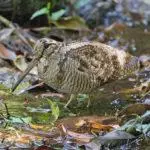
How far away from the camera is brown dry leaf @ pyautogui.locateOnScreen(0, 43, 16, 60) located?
25.8 ft

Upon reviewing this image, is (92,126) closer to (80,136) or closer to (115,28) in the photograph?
(80,136)

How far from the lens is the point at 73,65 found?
6133mm

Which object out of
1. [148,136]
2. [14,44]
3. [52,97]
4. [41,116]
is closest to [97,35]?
[14,44]

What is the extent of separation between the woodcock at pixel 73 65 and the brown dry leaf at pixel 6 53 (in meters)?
1.54

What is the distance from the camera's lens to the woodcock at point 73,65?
6.05 metres

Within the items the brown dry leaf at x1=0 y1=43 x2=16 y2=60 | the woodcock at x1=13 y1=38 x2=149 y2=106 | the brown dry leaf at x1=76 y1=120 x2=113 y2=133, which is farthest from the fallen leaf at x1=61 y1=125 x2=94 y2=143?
the brown dry leaf at x1=0 y1=43 x2=16 y2=60

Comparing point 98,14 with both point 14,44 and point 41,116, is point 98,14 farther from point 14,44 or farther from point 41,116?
→ point 41,116

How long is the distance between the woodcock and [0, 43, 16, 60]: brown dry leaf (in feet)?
5.06

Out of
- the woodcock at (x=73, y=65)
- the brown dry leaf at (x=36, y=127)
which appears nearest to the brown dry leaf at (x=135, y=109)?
the woodcock at (x=73, y=65)

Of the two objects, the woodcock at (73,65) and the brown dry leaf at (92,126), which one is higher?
the woodcock at (73,65)

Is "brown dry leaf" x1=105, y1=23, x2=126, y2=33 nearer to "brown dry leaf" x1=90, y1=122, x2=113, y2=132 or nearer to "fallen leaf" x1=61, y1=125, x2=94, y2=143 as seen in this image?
"brown dry leaf" x1=90, y1=122, x2=113, y2=132

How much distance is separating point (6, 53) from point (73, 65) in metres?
2.06

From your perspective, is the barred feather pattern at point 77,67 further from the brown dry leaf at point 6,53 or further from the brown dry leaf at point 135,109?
the brown dry leaf at point 6,53

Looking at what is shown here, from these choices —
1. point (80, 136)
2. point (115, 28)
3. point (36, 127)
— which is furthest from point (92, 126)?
point (115, 28)
